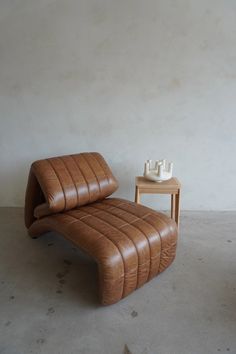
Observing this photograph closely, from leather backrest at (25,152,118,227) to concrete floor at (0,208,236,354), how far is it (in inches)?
15.2

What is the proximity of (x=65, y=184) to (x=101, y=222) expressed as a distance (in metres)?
0.43

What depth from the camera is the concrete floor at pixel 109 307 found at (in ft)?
4.17

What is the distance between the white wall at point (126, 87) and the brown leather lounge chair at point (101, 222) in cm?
55

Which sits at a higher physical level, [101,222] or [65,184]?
[65,184]

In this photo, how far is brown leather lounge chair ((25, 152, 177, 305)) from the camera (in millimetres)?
1454

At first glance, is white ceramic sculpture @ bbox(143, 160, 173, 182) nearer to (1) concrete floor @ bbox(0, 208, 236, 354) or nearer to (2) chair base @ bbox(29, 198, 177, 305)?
(2) chair base @ bbox(29, 198, 177, 305)

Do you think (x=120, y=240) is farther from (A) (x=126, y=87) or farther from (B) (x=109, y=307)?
(A) (x=126, y=87)

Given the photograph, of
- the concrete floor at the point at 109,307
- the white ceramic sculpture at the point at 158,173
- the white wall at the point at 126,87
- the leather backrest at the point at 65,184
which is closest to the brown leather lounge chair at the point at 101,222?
the leather backrest at the point at 65,184

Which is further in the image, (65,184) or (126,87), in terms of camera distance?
(126,87)

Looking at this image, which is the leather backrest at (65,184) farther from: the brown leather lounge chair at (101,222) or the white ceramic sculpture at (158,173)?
the white ceramic sculpture at (158,173)

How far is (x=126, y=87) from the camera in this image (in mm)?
2410

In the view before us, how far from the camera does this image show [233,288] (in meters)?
1.64

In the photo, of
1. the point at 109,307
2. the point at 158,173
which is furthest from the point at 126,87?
the point at 109,307

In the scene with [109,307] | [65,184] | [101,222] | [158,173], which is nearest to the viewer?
[109,307]
